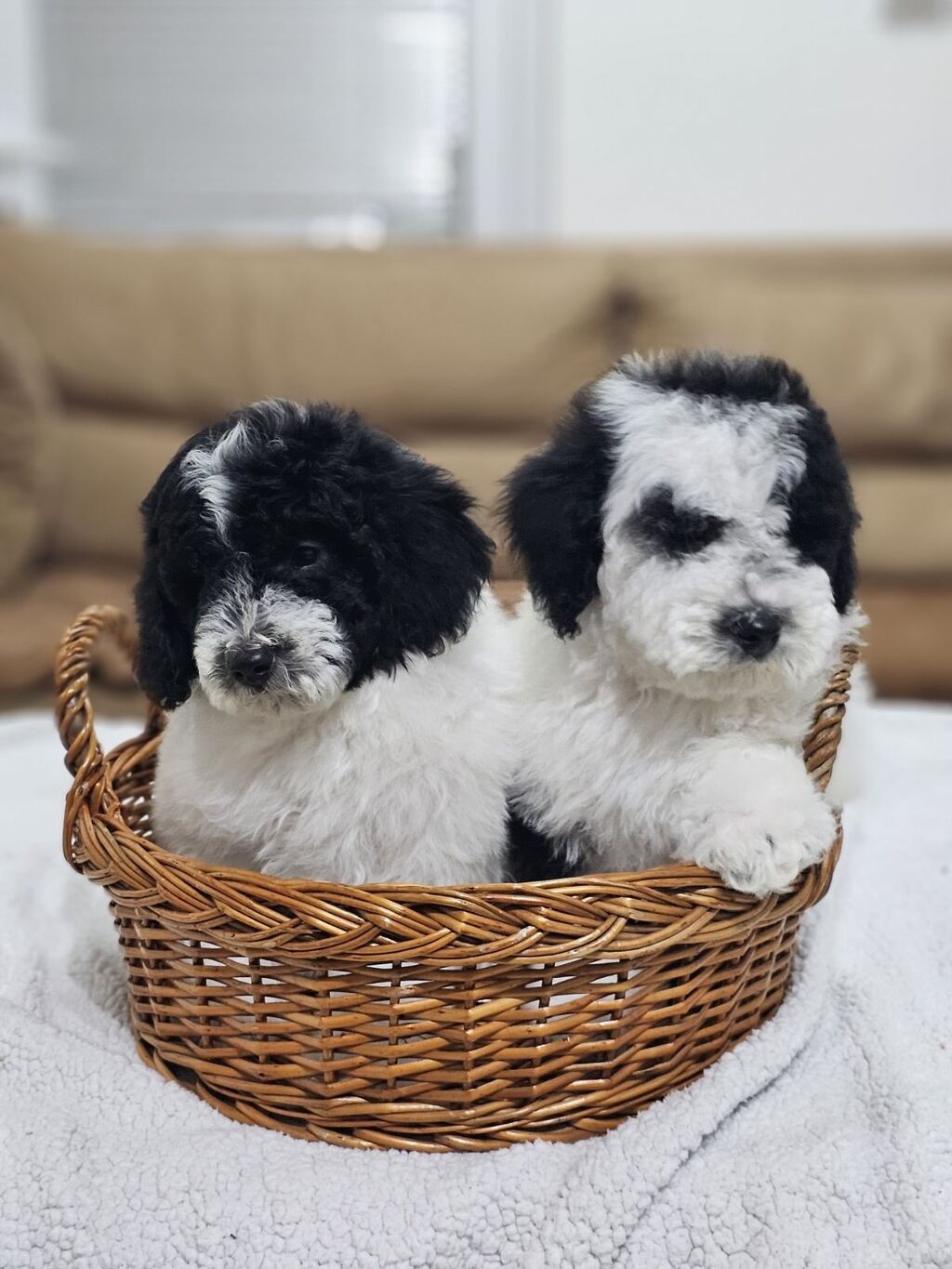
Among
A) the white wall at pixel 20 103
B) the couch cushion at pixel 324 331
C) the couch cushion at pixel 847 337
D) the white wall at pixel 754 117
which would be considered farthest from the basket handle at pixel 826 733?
the white wall at pixel 20 103

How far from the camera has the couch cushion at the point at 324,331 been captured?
309cm


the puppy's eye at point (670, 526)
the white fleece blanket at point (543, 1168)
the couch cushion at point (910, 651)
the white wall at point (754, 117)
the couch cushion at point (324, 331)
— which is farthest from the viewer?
the white wall at point (754, 117)

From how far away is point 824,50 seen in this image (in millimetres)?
3545

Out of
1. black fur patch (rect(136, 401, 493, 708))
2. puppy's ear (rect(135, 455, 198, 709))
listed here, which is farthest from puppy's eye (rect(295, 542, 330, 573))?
puppy's ear (rect(135, 455, 198, 709))

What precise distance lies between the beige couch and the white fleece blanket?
1761 mm

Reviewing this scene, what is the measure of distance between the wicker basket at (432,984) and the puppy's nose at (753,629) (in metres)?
0.18

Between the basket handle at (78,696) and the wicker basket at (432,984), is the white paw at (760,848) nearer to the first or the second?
the wicker basket at (432,984)

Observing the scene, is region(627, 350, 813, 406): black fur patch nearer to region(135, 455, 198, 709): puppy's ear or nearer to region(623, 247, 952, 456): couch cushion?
region(135, 455, 198, 709): puppy's ear

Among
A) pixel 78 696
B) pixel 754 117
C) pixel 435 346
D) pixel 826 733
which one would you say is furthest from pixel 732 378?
pixel 754 117

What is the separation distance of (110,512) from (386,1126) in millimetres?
2201

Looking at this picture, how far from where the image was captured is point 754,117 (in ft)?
11.9

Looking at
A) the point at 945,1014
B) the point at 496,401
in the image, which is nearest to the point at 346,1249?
the point at 945,1014

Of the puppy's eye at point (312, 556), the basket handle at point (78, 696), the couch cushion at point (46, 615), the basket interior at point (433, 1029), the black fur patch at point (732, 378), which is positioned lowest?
the couch cushion at point (46, 615)

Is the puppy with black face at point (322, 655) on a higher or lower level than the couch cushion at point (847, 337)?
higher
